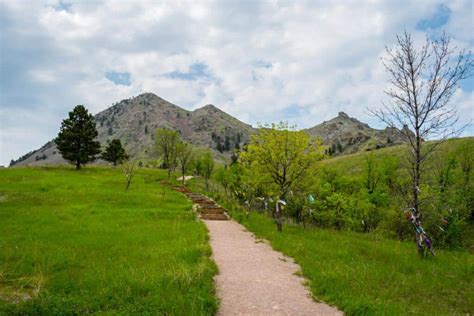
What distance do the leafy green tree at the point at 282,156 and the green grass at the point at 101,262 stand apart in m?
6.76

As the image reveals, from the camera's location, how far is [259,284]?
11.7 m

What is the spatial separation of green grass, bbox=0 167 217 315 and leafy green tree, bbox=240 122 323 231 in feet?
22.2

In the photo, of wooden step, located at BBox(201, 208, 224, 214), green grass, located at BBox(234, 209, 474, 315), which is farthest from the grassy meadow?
wooden step, located at BBox(201, 208, 224, 214)

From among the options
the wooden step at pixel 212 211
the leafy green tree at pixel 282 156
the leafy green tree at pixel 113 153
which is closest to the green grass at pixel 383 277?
the leafy green tree at pixel 282 156

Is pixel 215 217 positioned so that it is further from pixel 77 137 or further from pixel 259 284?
pixel 77 137

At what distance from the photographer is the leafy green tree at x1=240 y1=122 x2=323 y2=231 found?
25062 millimetres

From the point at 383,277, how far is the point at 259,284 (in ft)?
17.3

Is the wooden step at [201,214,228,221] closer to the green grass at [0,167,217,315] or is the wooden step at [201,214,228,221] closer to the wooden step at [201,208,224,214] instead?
the wooden step at [201,208,224,214]

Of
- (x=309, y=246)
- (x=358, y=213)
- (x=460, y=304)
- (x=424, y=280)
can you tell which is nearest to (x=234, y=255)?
(x=309, y=246)

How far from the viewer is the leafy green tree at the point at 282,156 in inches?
987

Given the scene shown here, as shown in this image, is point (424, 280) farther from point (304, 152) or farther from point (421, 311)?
point (304, 152)

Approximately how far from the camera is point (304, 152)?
26.5 metres

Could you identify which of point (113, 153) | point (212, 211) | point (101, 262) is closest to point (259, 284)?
point (101, 262)

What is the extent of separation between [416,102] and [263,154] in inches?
454
